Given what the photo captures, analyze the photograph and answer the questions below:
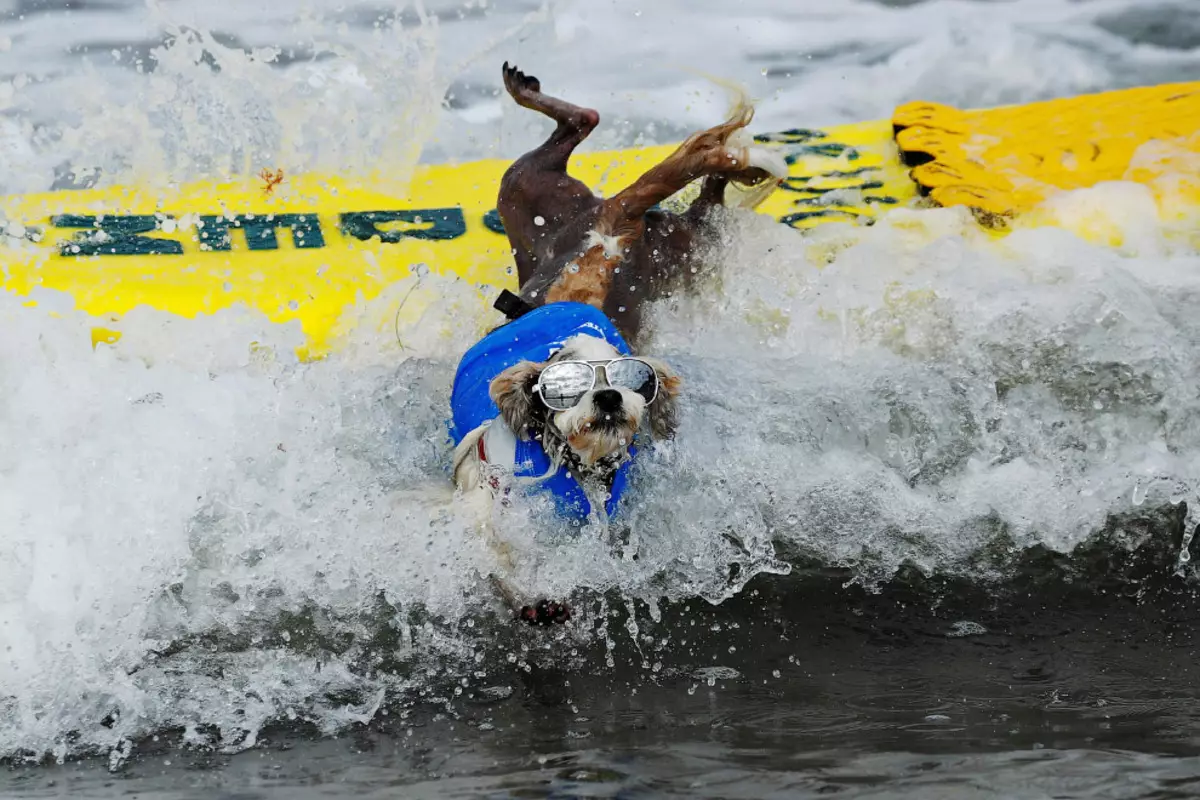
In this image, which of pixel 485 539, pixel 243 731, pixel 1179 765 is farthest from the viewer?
pixel 485 539

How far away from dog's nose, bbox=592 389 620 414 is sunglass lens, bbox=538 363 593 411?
0.23 feet

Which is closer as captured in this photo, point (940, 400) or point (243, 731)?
point (243, 731)

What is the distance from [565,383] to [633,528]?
2.53ft

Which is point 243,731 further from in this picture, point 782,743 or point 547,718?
point 782,743

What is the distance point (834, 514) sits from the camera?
5.32 metres

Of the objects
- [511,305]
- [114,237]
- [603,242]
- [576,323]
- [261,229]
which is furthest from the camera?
[261,229]

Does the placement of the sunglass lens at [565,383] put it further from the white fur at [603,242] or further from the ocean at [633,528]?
the white fur at [603,242]

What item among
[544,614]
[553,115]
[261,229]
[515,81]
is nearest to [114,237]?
[261,229]

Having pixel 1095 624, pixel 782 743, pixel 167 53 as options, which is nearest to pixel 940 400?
pixel 1095 624

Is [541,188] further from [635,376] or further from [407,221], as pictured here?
[635,376]

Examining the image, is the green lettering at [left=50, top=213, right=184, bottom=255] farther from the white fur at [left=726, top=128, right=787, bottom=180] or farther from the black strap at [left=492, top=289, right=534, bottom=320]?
the white fur at [left=726, top=128, right=787, bottom=180]

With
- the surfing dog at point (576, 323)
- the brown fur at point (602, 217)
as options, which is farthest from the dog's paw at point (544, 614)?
the brown fur at point (602, 217)

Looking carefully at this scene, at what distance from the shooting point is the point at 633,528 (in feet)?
16.8

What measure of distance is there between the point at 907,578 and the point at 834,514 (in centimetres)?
46
